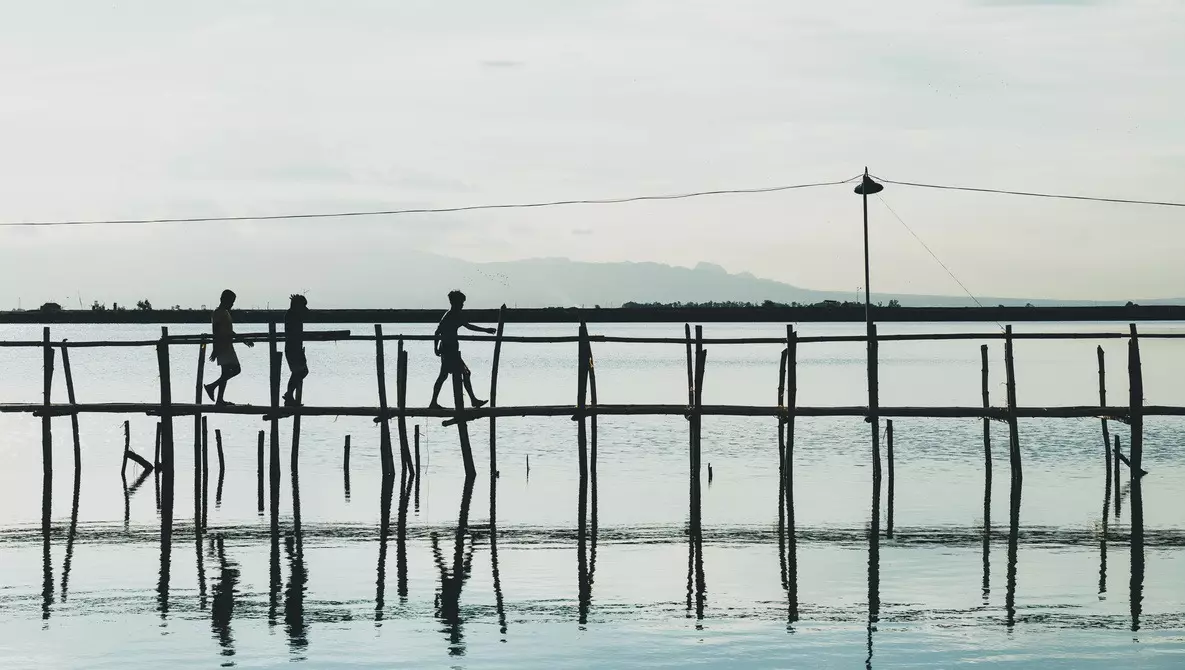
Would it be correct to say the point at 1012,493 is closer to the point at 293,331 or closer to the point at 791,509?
the point at 791,509

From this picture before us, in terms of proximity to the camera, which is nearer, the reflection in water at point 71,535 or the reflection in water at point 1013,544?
the reflection in water at point 1013,544

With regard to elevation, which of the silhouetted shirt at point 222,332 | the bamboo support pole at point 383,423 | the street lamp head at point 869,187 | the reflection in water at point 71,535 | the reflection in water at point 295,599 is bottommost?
the reflection in water at point 295,599

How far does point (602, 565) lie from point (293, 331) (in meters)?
7.86

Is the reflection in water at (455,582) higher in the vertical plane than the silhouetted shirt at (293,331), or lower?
lower

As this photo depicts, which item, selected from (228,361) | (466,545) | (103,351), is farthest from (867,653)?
(103,351)

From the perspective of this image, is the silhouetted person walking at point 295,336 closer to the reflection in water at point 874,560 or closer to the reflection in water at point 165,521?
the reflection in water at point 165,521

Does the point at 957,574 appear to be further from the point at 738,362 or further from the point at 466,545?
the point at 738,362

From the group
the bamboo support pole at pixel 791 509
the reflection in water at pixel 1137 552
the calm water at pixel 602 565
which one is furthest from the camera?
the bamboo support pole at pixel 791 509

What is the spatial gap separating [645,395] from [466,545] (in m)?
36.6

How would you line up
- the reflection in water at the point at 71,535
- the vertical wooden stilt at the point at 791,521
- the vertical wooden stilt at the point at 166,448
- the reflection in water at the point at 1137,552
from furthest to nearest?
the vertical wooden stilt at the point at 166,448, the reflection in water at the point at 71,535, the vertical wooden stilt at the point at 791,521, the reflection in water at the point at 1137,552

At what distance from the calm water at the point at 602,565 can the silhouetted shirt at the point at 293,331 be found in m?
2.84

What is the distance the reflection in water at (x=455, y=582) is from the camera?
13.3 meters

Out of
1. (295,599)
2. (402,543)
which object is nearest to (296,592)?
(295,599)

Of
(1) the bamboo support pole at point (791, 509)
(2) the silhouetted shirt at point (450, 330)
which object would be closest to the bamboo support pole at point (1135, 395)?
(1) the bamboo support pole at point (791, 509)
